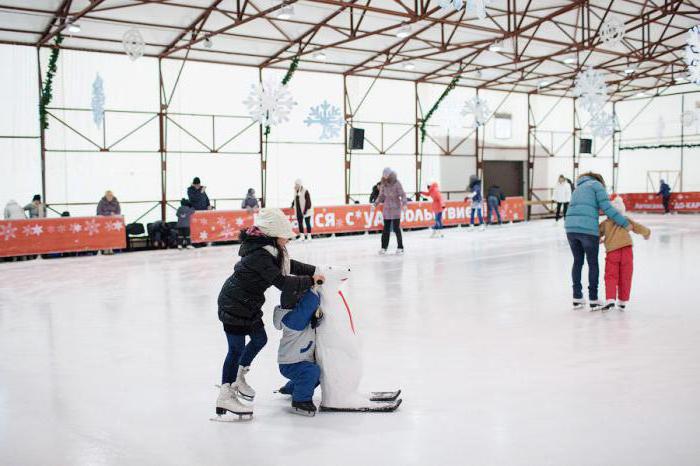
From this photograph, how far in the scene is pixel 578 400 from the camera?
12.1 feet

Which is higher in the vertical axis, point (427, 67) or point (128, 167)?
point (427, 67)

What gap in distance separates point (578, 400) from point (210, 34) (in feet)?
44.0

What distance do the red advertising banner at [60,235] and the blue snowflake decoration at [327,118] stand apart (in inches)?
252

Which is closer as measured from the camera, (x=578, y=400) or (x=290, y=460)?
(x=290, y=460)

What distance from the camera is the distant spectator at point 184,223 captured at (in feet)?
46.8

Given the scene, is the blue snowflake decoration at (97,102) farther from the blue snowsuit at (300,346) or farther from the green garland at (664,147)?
the green garland at (664,147)

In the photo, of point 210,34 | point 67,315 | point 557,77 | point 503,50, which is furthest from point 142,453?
point 557,77

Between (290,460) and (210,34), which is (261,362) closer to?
(290,460)

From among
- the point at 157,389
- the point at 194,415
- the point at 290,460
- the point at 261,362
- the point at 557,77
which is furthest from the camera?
the point at 557,77

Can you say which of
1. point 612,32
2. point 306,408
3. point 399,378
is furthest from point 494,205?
point 306,408

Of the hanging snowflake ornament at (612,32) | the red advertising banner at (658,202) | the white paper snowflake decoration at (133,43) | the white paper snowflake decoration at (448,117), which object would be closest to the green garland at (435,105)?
the white paper snowflake decoration at (448,117)

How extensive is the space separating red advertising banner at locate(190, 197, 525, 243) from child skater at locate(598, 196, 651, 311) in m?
9.94

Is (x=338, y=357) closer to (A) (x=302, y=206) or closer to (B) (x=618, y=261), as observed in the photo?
(B) (x=618, y=261)

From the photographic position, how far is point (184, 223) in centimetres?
1432
